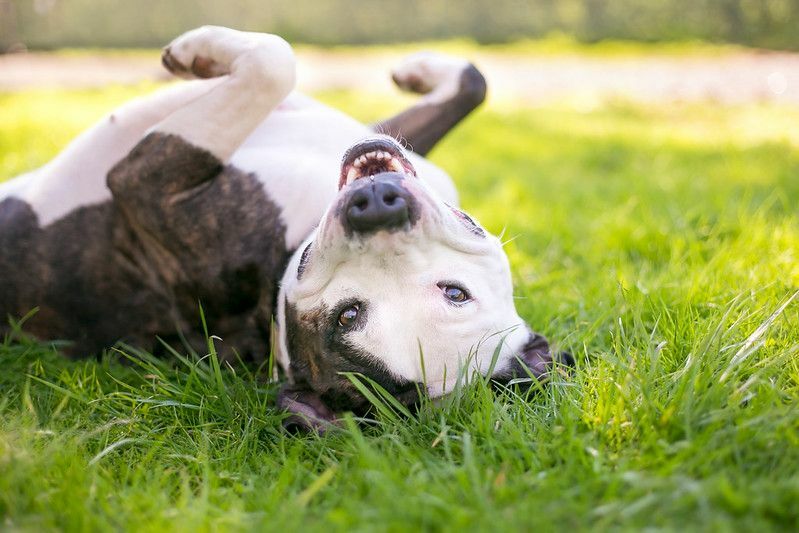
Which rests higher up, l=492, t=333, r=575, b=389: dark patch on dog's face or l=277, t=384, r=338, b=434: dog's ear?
l=492, t=333, r=575, b=389: dark patch on dog's face

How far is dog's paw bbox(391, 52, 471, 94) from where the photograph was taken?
405 cm

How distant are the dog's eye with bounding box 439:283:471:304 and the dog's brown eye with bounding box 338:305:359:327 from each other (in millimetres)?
282

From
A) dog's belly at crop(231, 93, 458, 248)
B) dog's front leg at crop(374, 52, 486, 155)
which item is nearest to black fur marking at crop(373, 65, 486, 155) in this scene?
dog's front leg at crop(374, 52, 486, 155)

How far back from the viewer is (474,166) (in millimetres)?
6375

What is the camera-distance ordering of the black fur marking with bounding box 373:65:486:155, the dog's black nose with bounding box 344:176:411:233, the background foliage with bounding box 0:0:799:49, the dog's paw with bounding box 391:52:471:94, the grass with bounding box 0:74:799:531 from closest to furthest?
the grass with bounding box 0:74:799:531 < the dog's black nose with bounding box 344:176:411:233 < the black fur marking with bounding box 373:65:486:155 < the dog's paw with bounding box 391:52:471:94 < the background foliage with bounding box 0:0:799:49

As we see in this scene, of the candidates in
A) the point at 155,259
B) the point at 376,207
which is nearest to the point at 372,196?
the point at 376,207

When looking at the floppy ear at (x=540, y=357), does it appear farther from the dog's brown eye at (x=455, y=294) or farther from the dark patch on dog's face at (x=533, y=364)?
the dog's brown eye at (x=455, y=294)

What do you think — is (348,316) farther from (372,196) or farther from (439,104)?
(439,104)

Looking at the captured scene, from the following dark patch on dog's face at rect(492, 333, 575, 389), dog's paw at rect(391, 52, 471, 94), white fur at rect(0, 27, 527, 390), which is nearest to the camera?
white fur at rect(0, 27, 527, 390)

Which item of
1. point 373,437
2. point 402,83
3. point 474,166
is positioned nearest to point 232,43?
point 402,83

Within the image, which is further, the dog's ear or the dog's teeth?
the dog's teeth

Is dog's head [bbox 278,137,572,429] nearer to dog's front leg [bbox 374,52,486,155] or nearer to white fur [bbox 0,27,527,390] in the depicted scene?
white fur [bbox 0,27,527,390]

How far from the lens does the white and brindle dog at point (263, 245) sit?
2441 millimetres

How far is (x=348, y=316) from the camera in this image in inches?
97.5
